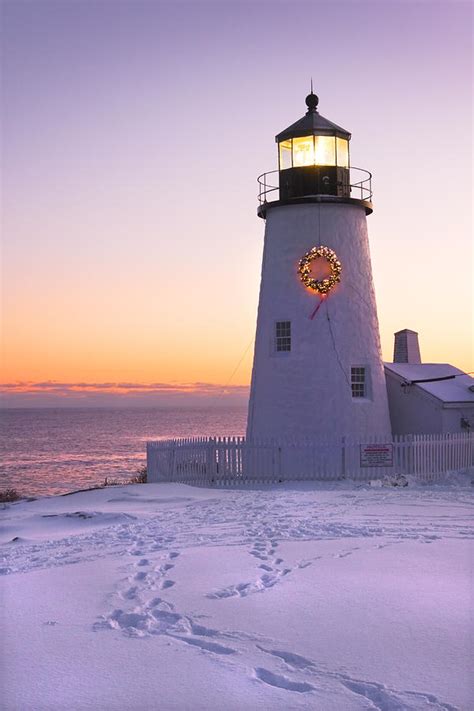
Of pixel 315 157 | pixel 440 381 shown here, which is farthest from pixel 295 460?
pixel 315 157

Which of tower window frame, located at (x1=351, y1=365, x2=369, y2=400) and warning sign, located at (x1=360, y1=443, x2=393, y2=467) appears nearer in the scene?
warning sign, located at (x1=360, y1=443, x2=393, y2=467)

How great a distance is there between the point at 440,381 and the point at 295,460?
7.25 metres

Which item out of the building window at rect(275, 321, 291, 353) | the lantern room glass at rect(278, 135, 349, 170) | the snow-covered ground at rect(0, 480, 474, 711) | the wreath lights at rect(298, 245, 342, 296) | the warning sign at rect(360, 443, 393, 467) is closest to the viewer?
the snow-covered ground at rect(0, 480, 474, 711)

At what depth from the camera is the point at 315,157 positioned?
23266 mm

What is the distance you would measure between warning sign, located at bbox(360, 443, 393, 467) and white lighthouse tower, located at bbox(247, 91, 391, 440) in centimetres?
90

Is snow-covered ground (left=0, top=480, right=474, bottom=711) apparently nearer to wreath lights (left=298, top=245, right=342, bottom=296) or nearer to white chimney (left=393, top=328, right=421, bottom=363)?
wreath lights (left=298, top=245, right=342, bottom=296)

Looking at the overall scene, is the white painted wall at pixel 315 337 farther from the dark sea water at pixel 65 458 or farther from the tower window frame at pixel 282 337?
the dark sea water at pixel 65 458

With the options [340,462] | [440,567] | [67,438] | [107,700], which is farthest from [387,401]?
[67,438]

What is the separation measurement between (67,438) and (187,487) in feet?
290

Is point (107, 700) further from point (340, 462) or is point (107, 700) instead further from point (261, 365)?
point (261, 365)

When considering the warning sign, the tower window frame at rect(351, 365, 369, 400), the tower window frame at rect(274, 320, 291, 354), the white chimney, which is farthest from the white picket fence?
the white chimney

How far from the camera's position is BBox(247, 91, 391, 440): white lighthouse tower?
2297cm

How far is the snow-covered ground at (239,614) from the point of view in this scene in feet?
19.8

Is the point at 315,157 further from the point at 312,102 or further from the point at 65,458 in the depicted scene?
the point at 65,458
